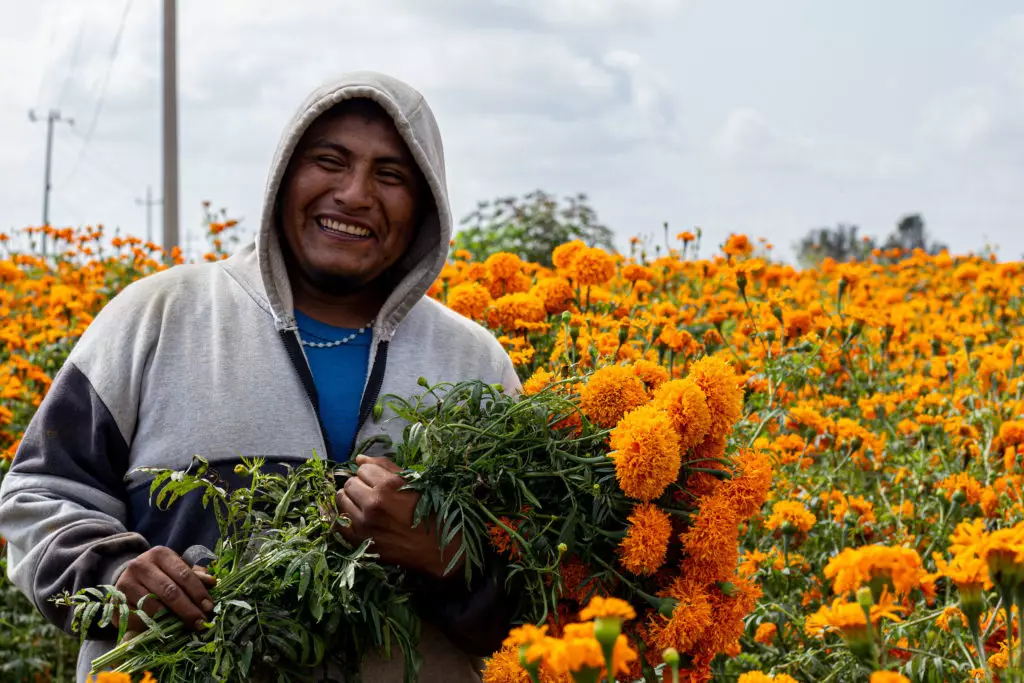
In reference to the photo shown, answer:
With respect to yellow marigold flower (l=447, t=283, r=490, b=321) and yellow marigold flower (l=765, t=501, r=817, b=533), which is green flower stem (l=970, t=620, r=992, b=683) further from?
yellow marigold flower (l=447, t=283, r=490, b=321)

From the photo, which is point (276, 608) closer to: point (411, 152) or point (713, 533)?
point (713, 533)

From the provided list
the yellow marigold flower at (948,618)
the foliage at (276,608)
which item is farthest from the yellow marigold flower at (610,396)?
the yellow marigold flower at (948,618)

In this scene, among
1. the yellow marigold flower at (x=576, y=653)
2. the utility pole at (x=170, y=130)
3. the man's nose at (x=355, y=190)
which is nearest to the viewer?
the yellow marigold flower at (x=576, y=653)

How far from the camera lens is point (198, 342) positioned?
7.38ft

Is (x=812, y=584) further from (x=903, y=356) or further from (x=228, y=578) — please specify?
(x=903, y=356)

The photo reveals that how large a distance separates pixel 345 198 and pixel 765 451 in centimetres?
138

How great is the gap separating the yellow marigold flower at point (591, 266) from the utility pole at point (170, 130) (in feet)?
19.7

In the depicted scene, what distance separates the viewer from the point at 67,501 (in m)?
1.97

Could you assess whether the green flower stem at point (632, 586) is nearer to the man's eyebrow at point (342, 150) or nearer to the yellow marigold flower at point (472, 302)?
the man's eyebrow at point (342, 150)

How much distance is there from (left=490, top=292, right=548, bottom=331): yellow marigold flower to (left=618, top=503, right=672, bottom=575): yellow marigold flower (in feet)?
4.07

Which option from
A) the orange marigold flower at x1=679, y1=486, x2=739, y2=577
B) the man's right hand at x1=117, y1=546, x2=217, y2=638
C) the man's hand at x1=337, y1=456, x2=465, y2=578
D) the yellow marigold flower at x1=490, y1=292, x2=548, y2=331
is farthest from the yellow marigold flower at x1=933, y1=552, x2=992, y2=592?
the yellow marigold flower at x1=490, y1=292, x2=548, y2=331

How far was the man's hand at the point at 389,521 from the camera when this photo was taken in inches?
69.8

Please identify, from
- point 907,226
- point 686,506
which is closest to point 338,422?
point 686,506

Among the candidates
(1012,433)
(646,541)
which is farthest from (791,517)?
(646,541)
